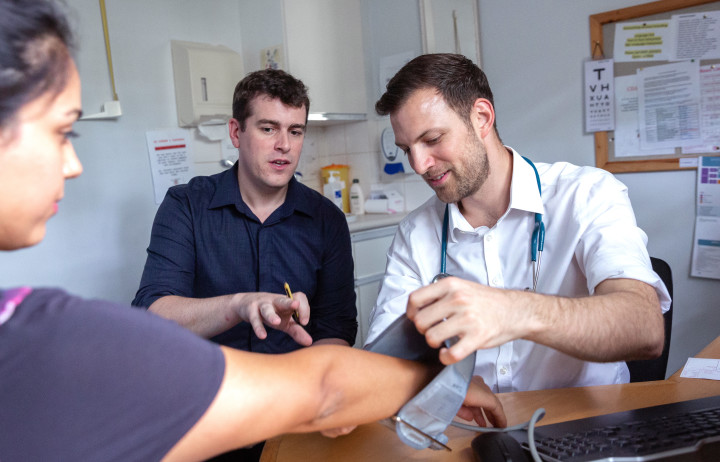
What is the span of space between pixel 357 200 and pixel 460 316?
110 inches

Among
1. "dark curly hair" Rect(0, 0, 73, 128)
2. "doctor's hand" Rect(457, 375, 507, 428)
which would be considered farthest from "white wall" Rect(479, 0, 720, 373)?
"dark curly hair" Rect(0, 0, 73, 128)

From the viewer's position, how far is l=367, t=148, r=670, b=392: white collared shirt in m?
1.36

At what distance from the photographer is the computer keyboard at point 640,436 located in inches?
→ 30.6

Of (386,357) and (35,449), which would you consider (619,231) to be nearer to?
(386,357)

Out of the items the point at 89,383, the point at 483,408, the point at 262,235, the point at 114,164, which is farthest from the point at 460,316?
the point at 114,164

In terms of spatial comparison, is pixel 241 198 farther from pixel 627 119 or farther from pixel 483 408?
pixel 627 119

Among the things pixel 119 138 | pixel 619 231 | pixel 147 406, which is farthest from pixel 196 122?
pixel 147 406

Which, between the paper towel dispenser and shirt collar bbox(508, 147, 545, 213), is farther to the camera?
the paper towel dispenser

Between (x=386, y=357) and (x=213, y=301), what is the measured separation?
0.81m

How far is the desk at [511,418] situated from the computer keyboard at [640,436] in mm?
79

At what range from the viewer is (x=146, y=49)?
2.87 meters

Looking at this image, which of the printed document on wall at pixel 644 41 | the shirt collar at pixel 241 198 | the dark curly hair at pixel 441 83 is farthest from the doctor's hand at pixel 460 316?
the printed document on wall at pixel 644 41

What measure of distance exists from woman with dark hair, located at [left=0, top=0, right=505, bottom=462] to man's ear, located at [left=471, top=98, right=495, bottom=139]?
1.13m

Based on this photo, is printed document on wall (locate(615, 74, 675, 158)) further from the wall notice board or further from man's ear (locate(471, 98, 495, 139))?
man's ear (locate(471, 98, 495, 139))
